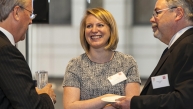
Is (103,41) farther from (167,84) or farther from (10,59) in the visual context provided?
(10,59)

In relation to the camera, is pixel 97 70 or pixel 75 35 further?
pixel 75 35

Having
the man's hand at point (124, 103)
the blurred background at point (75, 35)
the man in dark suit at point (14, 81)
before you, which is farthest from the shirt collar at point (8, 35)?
the blurred background at point (75, 35)

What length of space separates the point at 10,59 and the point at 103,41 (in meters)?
1.17

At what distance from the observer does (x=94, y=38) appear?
9.25ft

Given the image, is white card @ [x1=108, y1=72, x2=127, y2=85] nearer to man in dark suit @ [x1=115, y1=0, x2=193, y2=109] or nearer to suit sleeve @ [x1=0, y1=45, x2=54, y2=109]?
man in dark suit @ [x1=115, y1=0, x2=193, y2=109]

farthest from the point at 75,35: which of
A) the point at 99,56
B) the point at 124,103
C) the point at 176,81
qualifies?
the point at 176,81

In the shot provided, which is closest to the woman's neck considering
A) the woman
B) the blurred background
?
the woman

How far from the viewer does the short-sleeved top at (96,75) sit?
2.70m

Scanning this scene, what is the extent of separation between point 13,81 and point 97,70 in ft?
3.49

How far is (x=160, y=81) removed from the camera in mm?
2053

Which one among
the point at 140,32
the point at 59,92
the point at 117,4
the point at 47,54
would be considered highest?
the point at 117,4

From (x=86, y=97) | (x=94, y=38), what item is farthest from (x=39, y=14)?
(x=86, y=97)

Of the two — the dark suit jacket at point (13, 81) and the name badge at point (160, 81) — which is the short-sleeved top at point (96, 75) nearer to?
the name badge at point (160, 81)

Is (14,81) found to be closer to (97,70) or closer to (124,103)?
(124,103)
